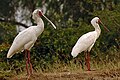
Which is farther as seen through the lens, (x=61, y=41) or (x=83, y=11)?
(x=83, y=11)

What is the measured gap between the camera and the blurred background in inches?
521

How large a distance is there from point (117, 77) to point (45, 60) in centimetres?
639

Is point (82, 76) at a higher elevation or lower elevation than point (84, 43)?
lower

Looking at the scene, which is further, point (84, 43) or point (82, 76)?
point (84, 43)

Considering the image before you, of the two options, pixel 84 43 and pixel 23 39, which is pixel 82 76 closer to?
pixel 23 39

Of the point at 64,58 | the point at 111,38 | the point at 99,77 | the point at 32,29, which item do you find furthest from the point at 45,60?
the point at 99,77

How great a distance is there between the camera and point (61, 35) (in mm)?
16875

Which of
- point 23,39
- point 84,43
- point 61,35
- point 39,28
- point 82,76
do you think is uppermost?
point 39,28

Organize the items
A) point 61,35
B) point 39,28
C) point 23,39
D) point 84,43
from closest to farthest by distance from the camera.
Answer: point 23,39
point 39,28
point 84,43
point 61,35

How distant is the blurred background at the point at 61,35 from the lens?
13.2m

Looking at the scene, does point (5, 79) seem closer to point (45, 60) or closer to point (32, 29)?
point (32, 29)

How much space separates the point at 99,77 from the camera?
9023mm

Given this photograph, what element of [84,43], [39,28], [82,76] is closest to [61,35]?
[84,43]

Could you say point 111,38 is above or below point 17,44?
below
